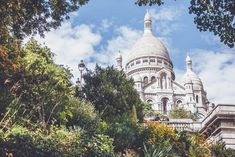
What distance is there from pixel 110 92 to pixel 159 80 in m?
70.9

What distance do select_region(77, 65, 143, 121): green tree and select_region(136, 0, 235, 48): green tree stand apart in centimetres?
2307

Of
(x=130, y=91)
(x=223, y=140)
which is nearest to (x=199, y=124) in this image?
(x=130, y=91)

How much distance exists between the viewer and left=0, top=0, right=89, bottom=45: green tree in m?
13.7

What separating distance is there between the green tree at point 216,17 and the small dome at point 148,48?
100550 millimetres

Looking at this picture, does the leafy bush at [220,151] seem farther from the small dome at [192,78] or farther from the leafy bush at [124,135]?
the small dome at [192,78]

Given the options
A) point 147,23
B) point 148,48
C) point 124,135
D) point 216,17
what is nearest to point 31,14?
point 216,17

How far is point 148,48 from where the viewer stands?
379 ft

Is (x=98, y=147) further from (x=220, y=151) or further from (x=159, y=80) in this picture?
(x=159, y=80)

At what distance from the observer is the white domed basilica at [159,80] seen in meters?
106

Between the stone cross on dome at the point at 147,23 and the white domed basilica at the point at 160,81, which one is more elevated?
the stone cross on dome at the point at 147,23

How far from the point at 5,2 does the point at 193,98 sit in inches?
3822

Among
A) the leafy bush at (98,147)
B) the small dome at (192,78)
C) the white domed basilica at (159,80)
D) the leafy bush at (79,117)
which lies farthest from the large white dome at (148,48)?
the leafy bush at (98,147)

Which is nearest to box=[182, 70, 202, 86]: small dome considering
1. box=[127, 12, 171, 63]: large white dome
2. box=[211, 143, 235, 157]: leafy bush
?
box=[127, 12, 171, 63]: large white dome

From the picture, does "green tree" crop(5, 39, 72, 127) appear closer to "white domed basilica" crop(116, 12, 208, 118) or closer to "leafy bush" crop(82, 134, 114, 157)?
"leafy bush" crop(82, 134, 114, 157)
